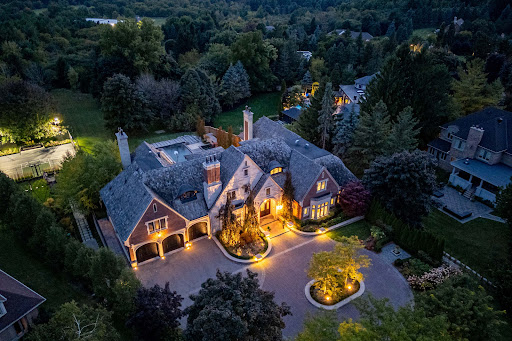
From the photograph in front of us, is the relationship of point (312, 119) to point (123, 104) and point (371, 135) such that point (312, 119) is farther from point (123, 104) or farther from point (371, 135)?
point (123, 104)

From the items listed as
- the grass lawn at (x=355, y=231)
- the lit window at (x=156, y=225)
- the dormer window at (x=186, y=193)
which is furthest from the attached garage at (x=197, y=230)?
the grass lawn at (x=355, y=231)

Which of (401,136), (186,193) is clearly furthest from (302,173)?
(401,136)

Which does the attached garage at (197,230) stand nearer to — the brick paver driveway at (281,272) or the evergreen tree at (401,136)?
the brick paver driveway at (281,272)

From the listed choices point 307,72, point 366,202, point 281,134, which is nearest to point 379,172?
point 366,202

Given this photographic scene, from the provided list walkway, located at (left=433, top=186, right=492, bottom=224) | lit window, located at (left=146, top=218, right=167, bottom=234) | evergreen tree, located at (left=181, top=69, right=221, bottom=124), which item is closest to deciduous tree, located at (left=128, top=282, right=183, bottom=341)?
lit window, located at (left=146, top=218, right=167, bottom=234)

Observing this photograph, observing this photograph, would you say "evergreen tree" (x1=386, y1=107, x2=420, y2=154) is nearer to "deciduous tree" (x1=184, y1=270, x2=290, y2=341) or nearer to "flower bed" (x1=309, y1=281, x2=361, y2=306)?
"flower bed" (x1=309, y1=281, x2=361, y2=306)

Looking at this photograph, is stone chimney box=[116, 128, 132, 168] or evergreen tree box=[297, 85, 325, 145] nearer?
stone chimney box=[116, 128, 132, 168]
